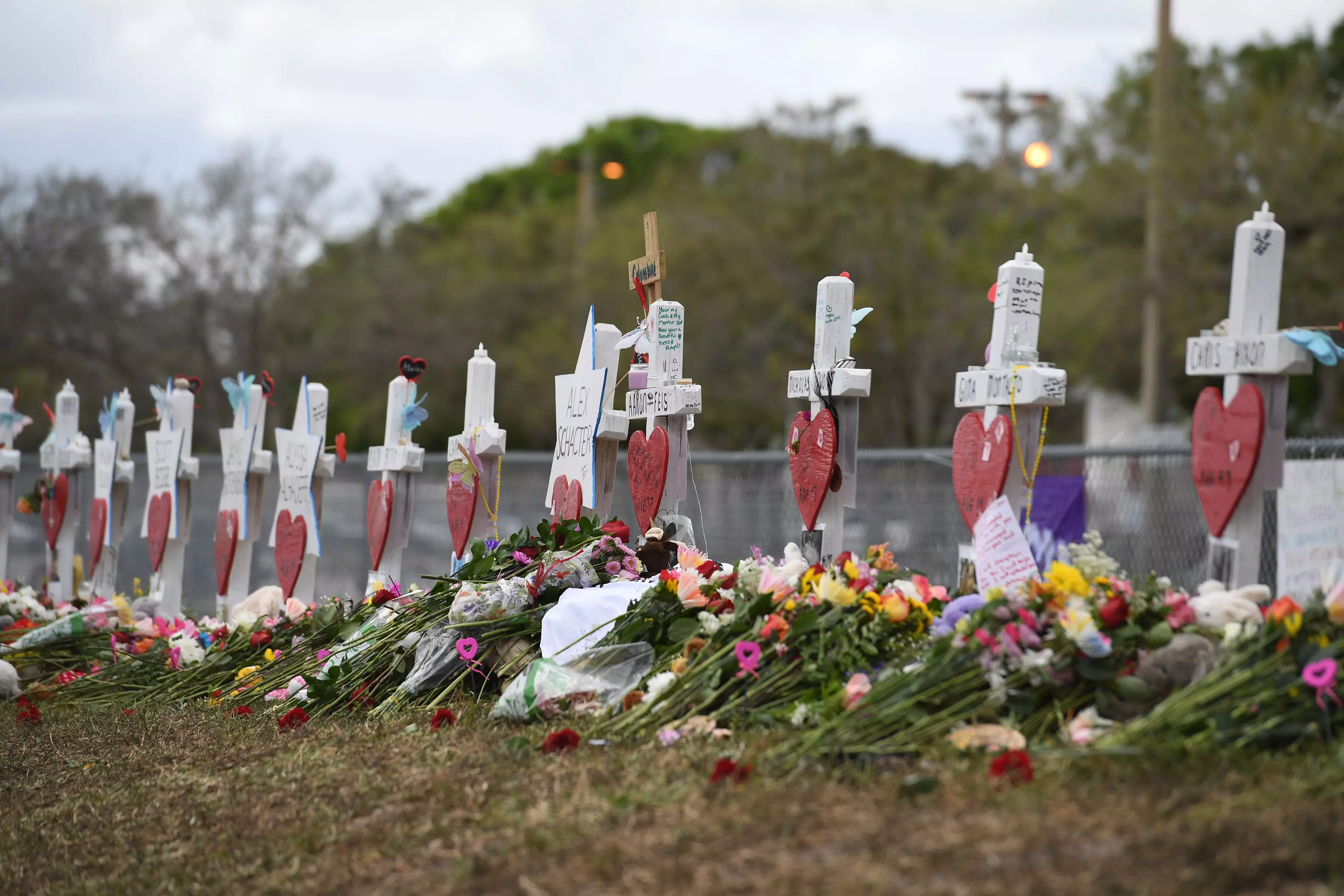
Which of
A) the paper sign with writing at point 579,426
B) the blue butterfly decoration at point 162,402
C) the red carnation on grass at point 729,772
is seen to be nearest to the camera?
the red carnation on grass at point 729,772

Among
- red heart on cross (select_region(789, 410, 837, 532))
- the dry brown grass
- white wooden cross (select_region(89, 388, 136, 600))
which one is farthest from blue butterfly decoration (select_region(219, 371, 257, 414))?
red heart on cross (select_region(789, 410, 837, 532))

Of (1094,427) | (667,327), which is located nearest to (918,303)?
(1094,427)

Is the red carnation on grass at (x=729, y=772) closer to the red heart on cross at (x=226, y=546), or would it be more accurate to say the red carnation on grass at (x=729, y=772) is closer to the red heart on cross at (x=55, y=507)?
the red heart on cross at (x=226, y=546)

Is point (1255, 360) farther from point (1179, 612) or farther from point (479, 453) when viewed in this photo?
point (479, 453)

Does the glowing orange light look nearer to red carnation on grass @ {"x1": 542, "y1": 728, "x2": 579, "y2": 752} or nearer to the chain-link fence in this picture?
the chain-link fence

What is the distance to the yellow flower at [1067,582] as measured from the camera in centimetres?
372

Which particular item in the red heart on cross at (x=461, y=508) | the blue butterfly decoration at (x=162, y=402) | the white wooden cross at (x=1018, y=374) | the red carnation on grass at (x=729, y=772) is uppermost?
the white wooden cross at (x=1018, y=374)

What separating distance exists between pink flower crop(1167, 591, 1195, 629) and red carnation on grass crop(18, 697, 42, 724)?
4.97m

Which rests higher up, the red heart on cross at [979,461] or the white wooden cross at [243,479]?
the red heart on cross at [979,461]

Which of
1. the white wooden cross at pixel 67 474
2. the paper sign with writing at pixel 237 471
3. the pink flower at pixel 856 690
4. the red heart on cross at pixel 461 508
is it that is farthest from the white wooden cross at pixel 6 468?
the pink flower at pixel 856 690

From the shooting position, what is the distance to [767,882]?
108 inches

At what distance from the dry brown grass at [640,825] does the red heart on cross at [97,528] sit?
5137mm

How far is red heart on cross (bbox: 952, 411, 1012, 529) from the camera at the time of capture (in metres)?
4.61

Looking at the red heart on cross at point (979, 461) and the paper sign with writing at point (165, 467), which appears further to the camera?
the paper sign with writing at point (165, 467)
